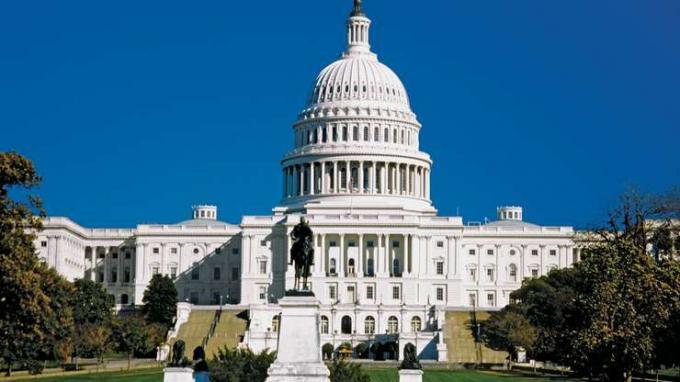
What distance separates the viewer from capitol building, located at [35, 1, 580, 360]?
16438 cm

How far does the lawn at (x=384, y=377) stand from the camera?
9088 centimetres

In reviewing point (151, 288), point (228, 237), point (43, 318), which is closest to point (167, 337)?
point (151, 288)

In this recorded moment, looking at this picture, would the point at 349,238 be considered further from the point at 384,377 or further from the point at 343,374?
the point at 343,374

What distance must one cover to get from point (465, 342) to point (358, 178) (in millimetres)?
46995

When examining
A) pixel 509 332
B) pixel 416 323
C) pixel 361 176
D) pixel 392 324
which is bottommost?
pixel 509 332

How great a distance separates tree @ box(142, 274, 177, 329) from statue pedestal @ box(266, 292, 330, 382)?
326 feet

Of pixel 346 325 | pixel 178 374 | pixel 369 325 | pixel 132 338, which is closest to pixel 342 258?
pixel 346 325

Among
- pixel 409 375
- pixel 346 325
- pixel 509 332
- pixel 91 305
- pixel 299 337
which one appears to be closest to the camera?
→ pixel 299 337

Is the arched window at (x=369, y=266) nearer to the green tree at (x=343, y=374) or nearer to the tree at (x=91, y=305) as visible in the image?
the tree at (x=91, y=305)

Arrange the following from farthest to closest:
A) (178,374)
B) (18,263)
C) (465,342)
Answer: (465,342), (18,263), (178,374)

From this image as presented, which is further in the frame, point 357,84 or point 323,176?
point 357,84

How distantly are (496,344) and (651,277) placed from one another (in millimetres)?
66033

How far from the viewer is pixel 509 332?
401 ft

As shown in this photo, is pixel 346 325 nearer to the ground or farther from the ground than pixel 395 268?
nearer to the ground
